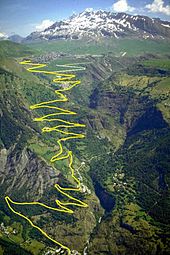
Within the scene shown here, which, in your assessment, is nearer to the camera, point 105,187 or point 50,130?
point 105,187

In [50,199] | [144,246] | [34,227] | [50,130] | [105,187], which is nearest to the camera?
[144,246]

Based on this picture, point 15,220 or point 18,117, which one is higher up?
point 18,117

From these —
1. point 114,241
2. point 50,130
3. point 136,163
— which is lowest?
point 114,241

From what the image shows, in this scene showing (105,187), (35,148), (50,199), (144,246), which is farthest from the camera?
(35,148)

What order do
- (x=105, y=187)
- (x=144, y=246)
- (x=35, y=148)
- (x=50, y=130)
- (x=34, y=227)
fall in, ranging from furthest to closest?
(x=50, y=130)
(x=35, y=148)
(x=105, y=187)
(x=34, y=227)
(x=144, y=246)

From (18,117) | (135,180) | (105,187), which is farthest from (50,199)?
(18,117)

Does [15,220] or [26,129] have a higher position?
[26,129]

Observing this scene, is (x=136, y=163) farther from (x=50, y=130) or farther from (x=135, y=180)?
(x=50, y=130)

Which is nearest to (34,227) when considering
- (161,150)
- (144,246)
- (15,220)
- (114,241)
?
(15,220)

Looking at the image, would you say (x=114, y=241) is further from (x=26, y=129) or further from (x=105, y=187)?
(x=26, y=129)
